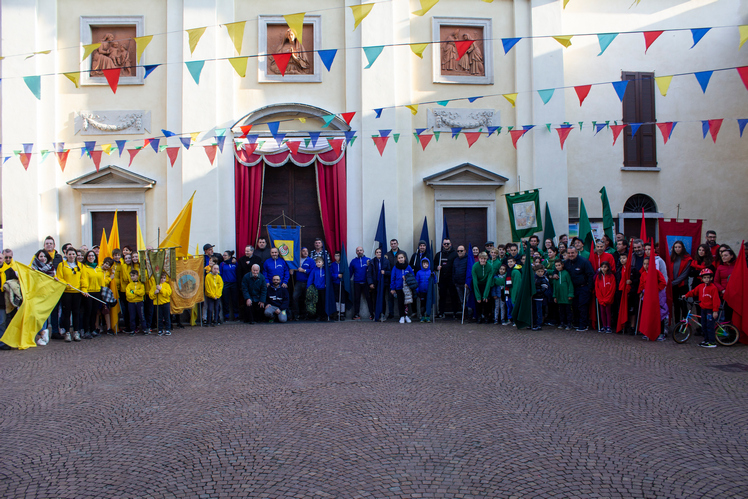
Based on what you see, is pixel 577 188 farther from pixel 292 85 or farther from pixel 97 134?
pixel 97 134

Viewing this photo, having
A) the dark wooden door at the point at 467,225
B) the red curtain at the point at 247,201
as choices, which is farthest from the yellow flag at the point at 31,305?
the dark wooden door at the point at 467,225

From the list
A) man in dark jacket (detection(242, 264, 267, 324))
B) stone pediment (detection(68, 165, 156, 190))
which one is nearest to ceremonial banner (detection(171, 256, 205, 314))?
man in dark jacket (detection(242, 264, 267, 324))

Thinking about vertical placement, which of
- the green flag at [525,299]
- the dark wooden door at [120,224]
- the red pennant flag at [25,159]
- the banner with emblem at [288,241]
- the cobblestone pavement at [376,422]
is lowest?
the cobblestone pavement at [376,422]

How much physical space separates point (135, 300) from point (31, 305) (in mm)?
1738

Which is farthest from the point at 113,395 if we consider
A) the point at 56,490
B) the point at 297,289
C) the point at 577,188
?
the point at 577,188

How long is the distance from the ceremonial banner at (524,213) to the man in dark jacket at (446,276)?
1.95 m

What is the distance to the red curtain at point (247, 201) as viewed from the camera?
13273 millimetres

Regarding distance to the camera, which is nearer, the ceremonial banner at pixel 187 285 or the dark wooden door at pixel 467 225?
the ceremonial banner at pixel 187 285

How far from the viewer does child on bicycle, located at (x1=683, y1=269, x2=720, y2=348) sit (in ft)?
28.6

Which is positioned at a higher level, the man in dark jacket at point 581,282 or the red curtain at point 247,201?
the red curtain at point 247,201

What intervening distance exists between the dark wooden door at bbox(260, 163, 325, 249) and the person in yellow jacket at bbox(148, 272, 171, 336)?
11.3 feet

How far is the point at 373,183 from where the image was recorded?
44.4ft

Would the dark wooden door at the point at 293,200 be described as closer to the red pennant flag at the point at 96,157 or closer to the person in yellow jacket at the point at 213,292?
the person in yellow jacket at the point at 213,292

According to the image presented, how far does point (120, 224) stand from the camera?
13.5 m
